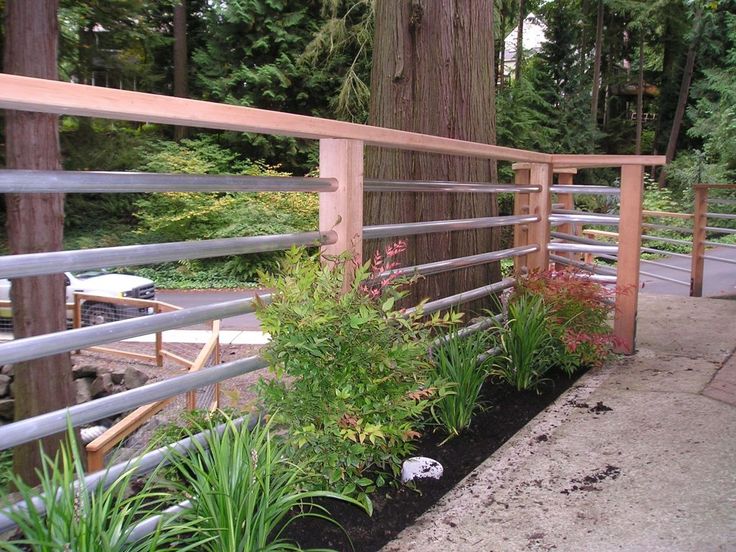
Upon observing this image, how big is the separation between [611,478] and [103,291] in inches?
445

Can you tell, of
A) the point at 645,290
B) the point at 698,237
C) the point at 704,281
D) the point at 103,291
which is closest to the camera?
the point at 698,237

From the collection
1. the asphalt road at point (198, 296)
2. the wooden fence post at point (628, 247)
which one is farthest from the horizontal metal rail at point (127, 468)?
the asphalt road at point (198, 296)

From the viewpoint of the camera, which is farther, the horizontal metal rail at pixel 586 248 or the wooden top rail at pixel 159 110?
the horizontal metal rail at pixel 586 248

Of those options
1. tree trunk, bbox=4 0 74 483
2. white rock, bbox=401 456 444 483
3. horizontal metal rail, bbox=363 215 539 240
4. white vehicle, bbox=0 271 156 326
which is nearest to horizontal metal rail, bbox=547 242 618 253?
horizontal metal rail, bbox=363 215 539 240

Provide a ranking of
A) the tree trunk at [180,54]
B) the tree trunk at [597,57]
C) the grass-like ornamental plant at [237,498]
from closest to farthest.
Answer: the grass-like ornamental plant at [237,498] < the tree trunk at [180,54] < the tree trunk at [597,57]

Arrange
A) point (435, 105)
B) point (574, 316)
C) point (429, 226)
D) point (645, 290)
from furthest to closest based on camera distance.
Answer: point (645, 290) → point (435, 105) → point (574, 316) → point (429, 226)

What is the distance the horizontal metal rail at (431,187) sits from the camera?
3.49m

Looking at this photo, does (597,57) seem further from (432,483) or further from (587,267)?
(432,483)

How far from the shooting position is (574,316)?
14.8 feet

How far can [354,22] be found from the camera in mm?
22406

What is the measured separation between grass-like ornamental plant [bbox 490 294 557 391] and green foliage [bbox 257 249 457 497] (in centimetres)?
163

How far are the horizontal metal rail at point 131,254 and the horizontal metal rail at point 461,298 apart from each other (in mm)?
1117

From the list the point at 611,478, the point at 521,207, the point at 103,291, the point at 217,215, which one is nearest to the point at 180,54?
the point at 217,215

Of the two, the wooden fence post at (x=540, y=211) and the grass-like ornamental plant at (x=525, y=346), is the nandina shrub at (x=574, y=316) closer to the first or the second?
the grass-like ornamental plant at (x=525, y=346)
